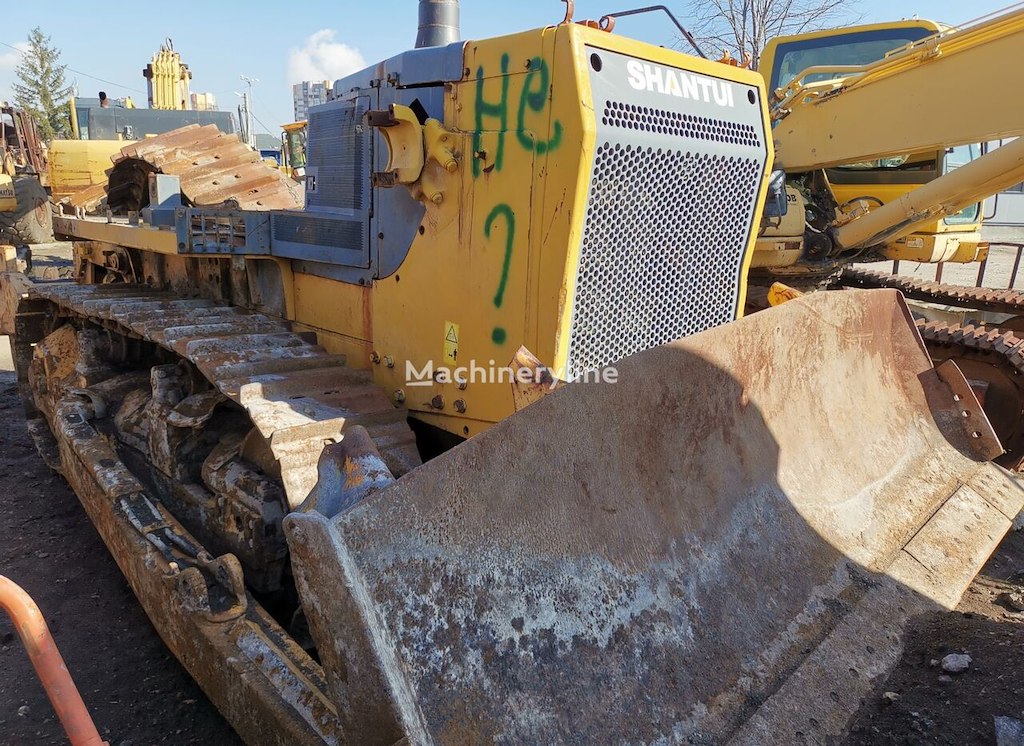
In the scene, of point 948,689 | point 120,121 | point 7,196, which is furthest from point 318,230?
point 7,196

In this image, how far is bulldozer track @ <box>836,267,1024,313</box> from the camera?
6131 millimetres

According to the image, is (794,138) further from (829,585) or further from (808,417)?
(829,585)

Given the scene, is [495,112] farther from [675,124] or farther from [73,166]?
[73,166]

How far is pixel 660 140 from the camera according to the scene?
261 cm

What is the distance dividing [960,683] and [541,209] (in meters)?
1.91

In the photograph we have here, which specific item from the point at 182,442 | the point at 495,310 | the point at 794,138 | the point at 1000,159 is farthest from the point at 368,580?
the point at 794,138

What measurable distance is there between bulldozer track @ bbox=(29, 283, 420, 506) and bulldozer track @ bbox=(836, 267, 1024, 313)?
454cm

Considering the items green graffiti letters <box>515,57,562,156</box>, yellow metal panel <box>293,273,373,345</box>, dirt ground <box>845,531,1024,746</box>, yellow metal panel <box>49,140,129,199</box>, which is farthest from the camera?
yellow metal panel <box>49,140,129,199</box>

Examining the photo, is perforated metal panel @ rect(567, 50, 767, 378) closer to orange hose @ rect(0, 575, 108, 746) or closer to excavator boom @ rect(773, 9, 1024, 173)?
orange hose @ rect(0, 575, 108, 746)

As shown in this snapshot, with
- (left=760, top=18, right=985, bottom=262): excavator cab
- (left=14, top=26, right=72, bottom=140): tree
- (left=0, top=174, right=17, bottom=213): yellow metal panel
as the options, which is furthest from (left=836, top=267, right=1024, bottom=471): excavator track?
(left=14, top=26, right=72, bottom=140): tree

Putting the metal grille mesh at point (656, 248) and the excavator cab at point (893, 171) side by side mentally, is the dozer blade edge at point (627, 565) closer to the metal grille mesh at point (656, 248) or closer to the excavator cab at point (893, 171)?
the metal grille mesh at point (656, 248)

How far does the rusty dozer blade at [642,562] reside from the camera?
5.44 ft

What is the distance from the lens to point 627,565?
6.62 ft

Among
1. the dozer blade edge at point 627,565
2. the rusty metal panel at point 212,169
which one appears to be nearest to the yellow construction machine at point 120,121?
the rusty metal panel at point 212,169
